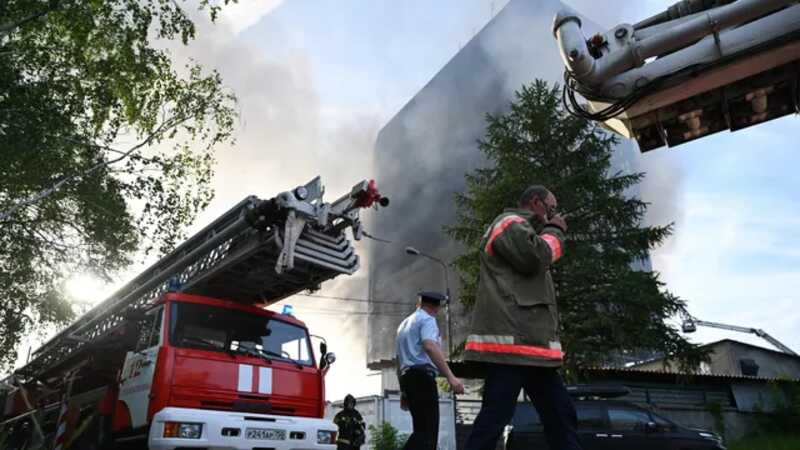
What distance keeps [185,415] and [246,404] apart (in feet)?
2.21

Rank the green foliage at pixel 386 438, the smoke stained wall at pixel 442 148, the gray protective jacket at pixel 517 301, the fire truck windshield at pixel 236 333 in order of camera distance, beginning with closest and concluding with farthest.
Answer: the gray protective jacket at pixel 517 301 < the fire truck windshield at pixel 236 333 < the green foliage at pixel 386 438 < the smoke stained wall at pixel 442 148

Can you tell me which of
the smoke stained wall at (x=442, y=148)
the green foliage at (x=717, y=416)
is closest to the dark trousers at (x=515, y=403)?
the green foliage at (x=717, y=416)

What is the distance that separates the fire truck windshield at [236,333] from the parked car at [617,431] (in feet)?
13.5

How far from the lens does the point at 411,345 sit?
514 cm

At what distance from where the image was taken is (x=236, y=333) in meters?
6.31

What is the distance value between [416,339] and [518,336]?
2192 mm

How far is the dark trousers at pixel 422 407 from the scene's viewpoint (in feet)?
15.3

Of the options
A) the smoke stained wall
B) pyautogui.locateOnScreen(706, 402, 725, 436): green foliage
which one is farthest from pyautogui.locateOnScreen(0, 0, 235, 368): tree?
the smoke stained wall

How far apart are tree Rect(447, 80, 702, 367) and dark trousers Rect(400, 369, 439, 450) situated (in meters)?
10.1

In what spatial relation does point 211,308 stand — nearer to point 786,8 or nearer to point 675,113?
point 675,113

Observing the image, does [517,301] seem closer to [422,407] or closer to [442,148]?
[422,407]

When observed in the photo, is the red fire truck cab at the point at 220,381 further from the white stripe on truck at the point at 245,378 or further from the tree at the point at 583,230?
the tree at the point at 583,230

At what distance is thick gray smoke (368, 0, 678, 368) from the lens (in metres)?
52.8

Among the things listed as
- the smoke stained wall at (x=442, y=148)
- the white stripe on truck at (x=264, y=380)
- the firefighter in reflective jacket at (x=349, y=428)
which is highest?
the smoke stained wall at (x=442, y=148)
